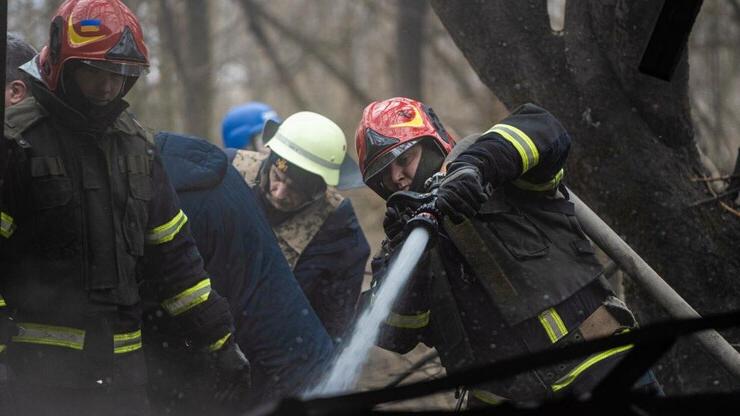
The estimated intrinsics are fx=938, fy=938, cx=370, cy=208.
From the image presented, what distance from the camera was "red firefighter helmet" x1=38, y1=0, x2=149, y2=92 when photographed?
3600 mm

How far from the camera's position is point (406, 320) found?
349 cm

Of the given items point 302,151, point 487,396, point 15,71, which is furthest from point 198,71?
point 487,396

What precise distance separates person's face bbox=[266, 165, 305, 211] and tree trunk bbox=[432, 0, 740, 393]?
5.01ft

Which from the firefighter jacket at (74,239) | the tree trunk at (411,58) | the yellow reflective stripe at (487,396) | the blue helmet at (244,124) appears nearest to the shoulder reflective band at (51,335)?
the firefighter jacket at (74,239)

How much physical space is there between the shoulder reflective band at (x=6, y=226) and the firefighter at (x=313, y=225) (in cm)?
222

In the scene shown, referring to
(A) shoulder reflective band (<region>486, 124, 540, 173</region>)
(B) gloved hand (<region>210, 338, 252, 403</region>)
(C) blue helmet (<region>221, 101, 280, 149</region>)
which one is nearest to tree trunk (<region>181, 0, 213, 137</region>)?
(C) blue helmet (<region>221, 101, 280, 149</region>)

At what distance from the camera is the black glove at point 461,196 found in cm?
294

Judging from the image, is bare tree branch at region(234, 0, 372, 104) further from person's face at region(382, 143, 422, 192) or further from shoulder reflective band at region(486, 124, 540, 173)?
shoulder reflective band at region(486, 124, 540, 173)

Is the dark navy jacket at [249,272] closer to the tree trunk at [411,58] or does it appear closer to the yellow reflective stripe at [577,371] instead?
the yellow reflective stripe at [577,371]

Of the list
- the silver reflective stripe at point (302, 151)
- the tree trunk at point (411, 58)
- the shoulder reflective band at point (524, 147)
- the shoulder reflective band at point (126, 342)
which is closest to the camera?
the shoulder reflective band at point (524, 147)

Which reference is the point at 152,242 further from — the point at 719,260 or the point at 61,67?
the point at 719,260

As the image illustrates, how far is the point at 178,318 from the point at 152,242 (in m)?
0.41

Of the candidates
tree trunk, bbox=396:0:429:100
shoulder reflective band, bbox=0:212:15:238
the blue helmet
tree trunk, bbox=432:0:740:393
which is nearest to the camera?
shoulder reflective band, bbox=0:212:15:238

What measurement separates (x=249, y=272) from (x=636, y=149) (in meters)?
2.03
